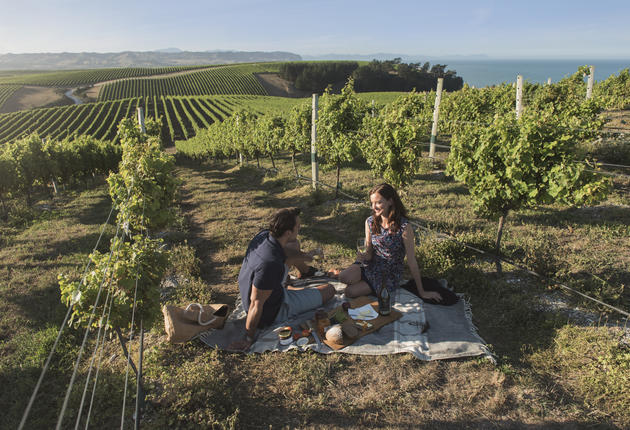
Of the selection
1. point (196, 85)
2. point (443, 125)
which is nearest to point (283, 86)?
point (196, 85)

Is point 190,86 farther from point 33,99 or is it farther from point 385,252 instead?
point 385,252

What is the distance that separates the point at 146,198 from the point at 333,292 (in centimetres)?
411

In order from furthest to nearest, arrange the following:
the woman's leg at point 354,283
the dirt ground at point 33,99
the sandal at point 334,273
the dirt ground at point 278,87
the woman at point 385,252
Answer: the dirt ground at point 278,87
the dirt ground at point 33,99
the sandal at point 334,273
the woman's leg at point 354,283
the woman at point 385,252

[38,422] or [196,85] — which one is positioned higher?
[196,85]

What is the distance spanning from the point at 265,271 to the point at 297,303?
3.27 feet

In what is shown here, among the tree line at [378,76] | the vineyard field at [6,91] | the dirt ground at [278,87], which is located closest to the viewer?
the vineyard field at [6,91]

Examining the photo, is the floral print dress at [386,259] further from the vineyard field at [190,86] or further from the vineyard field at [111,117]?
the vineyard field at [190,86]

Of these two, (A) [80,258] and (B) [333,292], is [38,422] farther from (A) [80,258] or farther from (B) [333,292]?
(A) [80,258]

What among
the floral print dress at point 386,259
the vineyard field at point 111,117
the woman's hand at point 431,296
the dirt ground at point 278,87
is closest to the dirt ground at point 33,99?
the vineyard field at point 111,117

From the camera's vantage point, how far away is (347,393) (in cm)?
359

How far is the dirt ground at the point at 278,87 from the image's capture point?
3482 inches

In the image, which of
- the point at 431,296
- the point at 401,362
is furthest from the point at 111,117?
the point at 401,362

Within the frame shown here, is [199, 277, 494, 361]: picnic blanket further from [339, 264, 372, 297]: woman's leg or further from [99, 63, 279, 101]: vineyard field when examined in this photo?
[99, 63, 279, 101]: vineyard field

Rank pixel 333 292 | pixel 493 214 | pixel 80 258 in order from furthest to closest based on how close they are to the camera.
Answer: pixel 80 258
pixel 493 214
pixel 333 292
